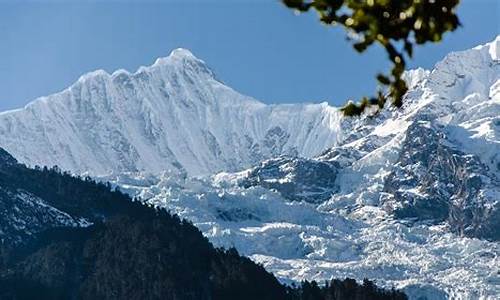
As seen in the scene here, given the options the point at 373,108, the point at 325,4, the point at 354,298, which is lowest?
the point at 373,108

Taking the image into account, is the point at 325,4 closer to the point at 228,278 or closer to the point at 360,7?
the point at 360,7

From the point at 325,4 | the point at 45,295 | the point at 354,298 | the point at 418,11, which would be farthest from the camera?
the point at 45,295

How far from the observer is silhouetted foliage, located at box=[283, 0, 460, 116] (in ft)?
30.5

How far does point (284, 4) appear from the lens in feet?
31.4

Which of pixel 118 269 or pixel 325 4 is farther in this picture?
pixel 118 269

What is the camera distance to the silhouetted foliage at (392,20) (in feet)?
30.5

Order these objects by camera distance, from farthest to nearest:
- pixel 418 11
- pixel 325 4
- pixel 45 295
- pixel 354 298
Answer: pixel 45 295 < pixel 354 298 < pixel 325 4 < pixel 418 11

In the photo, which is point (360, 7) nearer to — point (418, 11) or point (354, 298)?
point (418, 11)

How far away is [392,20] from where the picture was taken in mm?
9547

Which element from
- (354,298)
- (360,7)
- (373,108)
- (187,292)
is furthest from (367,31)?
(187,292)

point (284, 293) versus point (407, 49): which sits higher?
point (284, 293)

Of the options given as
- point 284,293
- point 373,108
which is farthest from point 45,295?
point 373,108

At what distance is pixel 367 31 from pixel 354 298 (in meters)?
175

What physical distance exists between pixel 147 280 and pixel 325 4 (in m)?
189
